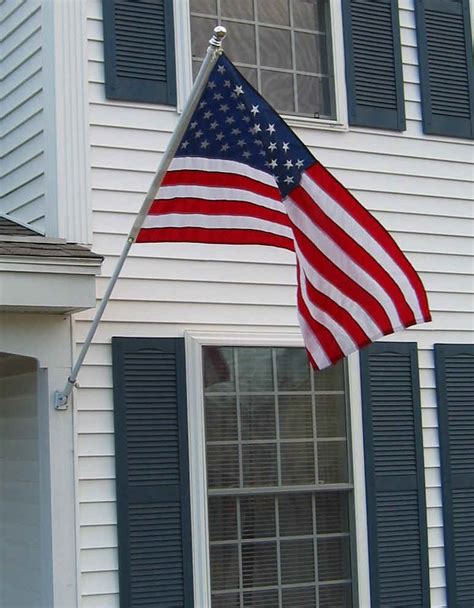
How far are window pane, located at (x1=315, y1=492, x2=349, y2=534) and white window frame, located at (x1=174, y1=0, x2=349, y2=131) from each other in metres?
2.64

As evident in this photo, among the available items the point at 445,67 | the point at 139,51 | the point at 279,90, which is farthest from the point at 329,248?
the point at 445,67

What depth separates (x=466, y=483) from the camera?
8586mm

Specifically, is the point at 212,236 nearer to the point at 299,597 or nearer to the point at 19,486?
the point at 19,486

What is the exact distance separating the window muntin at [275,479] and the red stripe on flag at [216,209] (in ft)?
4.66

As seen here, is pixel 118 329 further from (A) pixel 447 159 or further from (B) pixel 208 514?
(A) pixel 447 159

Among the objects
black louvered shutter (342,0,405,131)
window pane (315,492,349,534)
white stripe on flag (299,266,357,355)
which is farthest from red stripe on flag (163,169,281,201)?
window pane (315,492,349,534)

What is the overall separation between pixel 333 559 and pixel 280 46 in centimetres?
370

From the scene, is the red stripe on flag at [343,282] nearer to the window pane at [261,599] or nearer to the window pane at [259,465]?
the window pane at [259,465]

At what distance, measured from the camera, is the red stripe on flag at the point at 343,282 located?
615 cm

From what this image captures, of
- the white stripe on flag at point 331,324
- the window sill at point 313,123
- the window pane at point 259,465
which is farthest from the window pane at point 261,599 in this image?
the window sill at point 313,123

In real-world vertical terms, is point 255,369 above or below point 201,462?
above

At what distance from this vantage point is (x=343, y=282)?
625cm

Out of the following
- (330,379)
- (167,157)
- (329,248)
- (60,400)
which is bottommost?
(60,400)

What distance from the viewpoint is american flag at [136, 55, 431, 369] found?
6.16 metres
